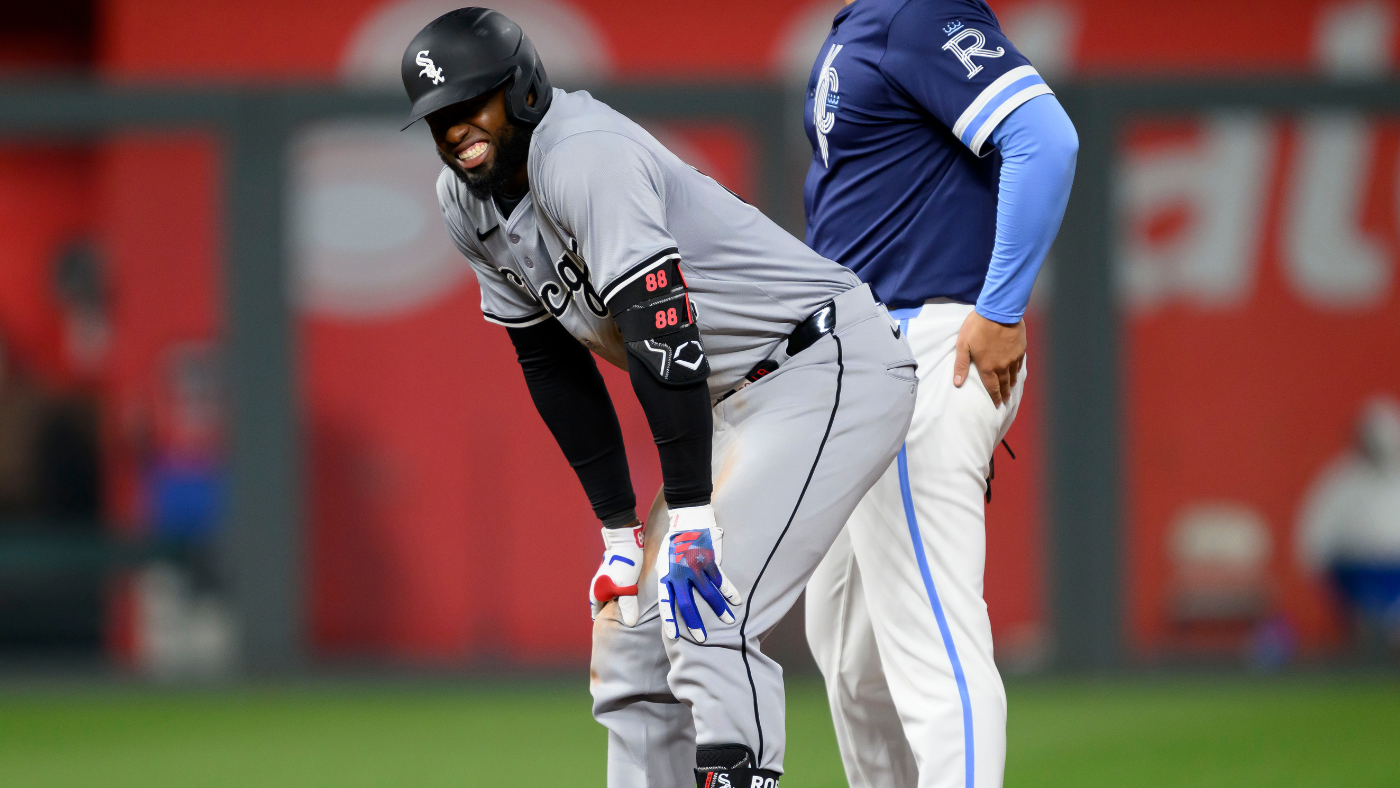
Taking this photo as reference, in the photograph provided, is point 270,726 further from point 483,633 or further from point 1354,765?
point 1354,765

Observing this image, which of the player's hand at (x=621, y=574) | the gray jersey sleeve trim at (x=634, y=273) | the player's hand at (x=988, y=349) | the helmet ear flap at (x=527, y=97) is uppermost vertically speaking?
the helmet ear flap at (x=527, y=97)

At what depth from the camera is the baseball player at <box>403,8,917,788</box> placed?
2.47 meters

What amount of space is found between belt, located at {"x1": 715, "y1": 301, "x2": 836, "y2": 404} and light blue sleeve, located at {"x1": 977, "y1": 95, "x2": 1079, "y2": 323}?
1.04 feet

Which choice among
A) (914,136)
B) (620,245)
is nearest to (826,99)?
(914,136)

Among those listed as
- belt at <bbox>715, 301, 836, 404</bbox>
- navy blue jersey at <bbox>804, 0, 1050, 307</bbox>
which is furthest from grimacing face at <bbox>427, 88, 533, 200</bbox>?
navy blue jersey at <bbox>804, 0, 1050, 307</bbox>

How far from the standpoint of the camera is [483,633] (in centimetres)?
749

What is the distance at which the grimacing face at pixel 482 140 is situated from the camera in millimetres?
2529

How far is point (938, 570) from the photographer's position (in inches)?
110

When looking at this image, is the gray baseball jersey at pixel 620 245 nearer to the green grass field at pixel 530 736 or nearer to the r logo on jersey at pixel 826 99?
the r logo on jersey at pixel 826 99

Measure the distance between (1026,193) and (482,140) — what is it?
102 cm

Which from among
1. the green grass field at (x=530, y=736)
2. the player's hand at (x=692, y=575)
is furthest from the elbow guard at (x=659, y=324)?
the green grass field at (x=530, y=736)

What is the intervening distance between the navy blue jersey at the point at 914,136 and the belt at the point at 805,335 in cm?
25

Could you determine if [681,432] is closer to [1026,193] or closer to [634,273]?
[634,273]

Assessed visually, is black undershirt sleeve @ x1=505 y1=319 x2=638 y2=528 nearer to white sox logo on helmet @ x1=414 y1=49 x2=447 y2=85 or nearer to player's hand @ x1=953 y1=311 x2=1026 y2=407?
white sox logo on helmet @ x1=414 y1=49 x2=447 y2=85
